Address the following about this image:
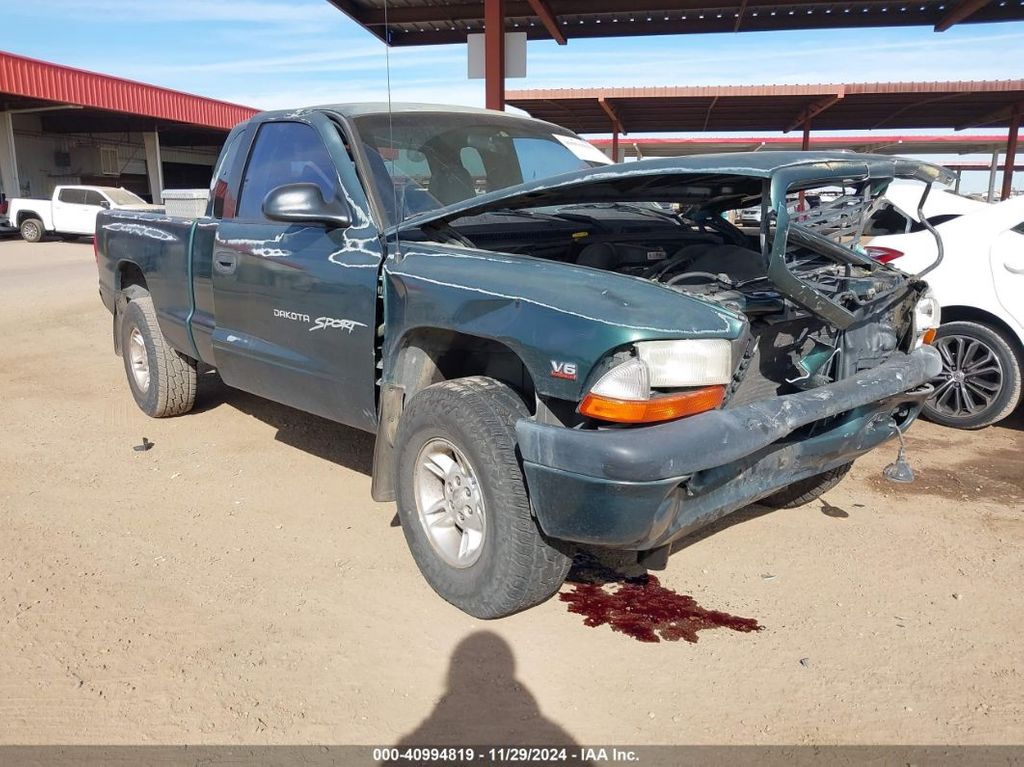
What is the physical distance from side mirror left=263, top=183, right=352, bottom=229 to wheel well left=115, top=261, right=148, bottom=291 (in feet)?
9.22

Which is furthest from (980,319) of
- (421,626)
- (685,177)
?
(421,626)

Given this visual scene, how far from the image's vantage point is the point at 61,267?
16.0m

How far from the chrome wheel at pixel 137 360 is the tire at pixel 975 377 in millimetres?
5262

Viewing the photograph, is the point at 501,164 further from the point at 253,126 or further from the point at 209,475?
the point at 209,475

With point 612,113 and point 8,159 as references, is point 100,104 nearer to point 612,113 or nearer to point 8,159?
point 8,159

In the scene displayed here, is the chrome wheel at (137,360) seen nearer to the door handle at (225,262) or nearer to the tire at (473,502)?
the door handle at (225,262)

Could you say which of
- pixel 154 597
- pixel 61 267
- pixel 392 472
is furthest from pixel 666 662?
pixel 61 267

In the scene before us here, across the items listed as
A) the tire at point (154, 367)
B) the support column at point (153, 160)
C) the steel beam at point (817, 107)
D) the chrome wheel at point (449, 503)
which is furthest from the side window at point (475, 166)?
the support column at point (153, 160)

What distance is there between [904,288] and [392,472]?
2.20 m

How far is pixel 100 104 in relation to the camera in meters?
26.5

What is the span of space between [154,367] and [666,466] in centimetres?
424

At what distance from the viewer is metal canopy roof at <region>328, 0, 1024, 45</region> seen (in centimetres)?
1091

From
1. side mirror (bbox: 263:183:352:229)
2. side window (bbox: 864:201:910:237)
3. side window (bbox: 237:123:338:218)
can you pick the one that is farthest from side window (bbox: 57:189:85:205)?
side mirror (bbox: 263:183:352:229)

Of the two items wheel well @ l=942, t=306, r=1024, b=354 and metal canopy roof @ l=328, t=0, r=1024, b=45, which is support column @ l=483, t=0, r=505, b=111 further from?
wheel well @ l=942, t=306, r=1024, b=354
